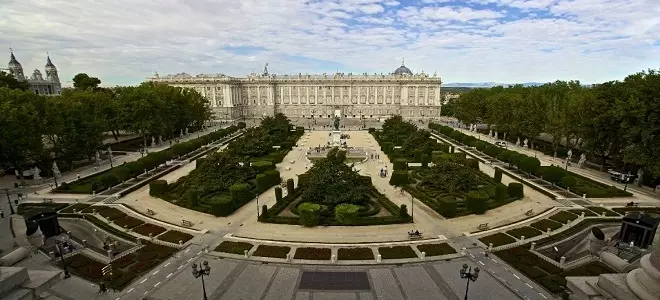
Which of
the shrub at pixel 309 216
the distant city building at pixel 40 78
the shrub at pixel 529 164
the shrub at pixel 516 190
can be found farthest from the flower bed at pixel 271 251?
the distant city building at pixel 40 78

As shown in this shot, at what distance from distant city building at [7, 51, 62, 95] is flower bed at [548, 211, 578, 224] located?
5881 inches

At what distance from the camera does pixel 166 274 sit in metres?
24.2

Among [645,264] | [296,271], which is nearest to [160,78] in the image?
[296,271]

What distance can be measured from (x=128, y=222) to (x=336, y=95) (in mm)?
114438

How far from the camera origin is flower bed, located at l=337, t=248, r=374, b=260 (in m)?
26.1

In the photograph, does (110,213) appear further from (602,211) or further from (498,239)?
(602,211)

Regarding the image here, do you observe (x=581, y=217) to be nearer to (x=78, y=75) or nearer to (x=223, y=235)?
(x=223, y=235)

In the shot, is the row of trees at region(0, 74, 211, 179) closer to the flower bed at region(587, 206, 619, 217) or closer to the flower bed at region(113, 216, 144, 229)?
the flower bed at region(113, 216, 144, 229)

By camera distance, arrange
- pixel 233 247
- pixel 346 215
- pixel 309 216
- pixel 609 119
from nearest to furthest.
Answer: pixel 233 247
pixel 309 216
pixel 346 215
pixel 609 119

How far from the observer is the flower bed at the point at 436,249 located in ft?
87.7

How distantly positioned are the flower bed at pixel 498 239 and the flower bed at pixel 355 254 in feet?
32.1

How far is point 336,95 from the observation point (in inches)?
5581

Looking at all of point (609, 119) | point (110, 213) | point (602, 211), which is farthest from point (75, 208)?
point (609, 119)

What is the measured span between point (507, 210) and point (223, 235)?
1089 inches
